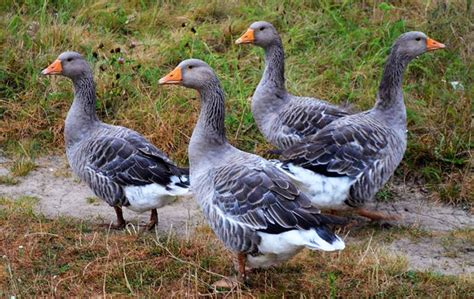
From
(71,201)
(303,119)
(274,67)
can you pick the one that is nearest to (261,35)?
(274,67)

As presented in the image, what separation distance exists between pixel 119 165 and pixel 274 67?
192 centimetres

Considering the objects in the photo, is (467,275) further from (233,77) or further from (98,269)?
(233,77)

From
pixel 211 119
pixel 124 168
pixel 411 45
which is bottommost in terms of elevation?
pixel 124 168

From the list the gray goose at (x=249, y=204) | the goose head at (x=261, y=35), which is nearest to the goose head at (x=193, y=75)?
the gray goose at (x=249, y=204)

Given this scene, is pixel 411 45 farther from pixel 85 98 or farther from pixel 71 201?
pixel 71 201

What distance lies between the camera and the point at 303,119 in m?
6.81

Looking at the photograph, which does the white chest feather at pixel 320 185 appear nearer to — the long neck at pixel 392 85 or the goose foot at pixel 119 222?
the long neck at pixel 392 85

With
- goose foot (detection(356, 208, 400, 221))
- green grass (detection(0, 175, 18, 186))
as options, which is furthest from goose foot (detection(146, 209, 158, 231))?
goose foot (detection(356, 208, 400, 221))

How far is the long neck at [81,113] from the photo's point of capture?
635cm

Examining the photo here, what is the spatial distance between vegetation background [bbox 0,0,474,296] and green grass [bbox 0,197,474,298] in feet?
5.01

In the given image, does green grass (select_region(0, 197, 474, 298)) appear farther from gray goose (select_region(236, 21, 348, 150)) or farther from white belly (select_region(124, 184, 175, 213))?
gray goose (select_region(236, 21, 348, 150))

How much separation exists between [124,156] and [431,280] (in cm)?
233

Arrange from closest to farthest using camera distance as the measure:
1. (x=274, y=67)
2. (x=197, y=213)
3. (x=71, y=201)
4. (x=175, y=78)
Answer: (x=175, y=78) < (x=197, y=213) < (x=71, y=201) < (x=274, y=67)

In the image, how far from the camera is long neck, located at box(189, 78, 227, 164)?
5.46m
